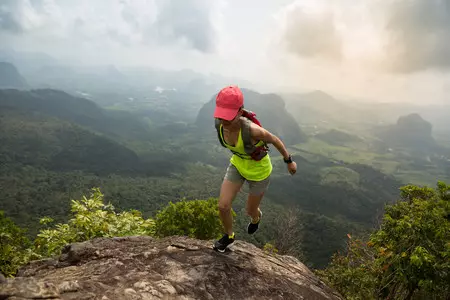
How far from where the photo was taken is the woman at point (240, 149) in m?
5.04

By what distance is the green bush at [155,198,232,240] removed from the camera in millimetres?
11453

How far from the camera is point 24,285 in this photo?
13.4 ft

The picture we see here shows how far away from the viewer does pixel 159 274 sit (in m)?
5.38

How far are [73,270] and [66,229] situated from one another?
4704 mm

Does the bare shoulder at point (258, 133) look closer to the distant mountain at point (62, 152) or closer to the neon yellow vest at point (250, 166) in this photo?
the neon yellow vest at point (250, 166)

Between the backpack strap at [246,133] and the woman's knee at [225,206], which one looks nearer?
the backpack strap at [246,133]

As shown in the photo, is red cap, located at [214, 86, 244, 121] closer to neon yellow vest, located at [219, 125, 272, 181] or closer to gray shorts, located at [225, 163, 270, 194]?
neon yellow vest, located at [219, 125, 272, 181]

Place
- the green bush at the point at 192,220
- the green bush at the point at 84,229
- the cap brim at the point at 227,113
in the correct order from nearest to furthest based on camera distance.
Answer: the cap brim at the point at 227,113
the green bush at the point at 84,229
the green bush at the point at 192,220

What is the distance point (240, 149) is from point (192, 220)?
23.4 ft

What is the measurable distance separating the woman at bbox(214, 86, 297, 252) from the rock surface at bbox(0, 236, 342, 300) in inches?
35.7

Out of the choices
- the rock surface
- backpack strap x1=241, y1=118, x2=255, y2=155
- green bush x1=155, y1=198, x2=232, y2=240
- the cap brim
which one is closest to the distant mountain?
green bush x1=155, y1=198, x2=232, y2=240

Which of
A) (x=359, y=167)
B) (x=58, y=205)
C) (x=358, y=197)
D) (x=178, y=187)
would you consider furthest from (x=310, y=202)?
A: (x=58, y=205)

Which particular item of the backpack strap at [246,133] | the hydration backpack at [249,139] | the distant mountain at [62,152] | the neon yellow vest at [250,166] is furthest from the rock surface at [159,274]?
the distant mountain at [62,152]

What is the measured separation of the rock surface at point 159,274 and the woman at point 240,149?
0.91m
